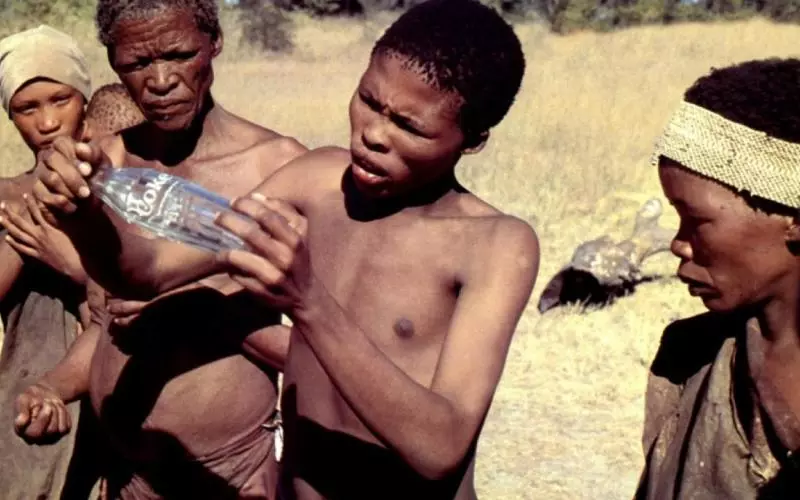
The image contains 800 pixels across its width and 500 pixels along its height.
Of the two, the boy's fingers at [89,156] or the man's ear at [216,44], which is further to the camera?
the man's ear at [216,44]

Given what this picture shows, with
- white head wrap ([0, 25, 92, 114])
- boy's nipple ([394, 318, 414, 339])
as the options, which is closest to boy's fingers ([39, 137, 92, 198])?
boy's nipple ([394, 318, 414, 339])

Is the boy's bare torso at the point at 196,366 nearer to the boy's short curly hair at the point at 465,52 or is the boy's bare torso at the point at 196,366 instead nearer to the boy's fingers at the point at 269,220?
the boy's short curly hair at the point at 465,52

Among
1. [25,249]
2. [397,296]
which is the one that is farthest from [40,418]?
[397,296]

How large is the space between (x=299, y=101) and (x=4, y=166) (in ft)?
18.2

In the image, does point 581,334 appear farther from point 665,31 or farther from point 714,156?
point 665,31

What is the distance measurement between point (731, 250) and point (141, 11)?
5.19 feet

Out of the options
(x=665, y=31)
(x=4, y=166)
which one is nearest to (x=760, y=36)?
(x=665, y=31)

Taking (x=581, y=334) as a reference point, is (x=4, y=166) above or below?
below

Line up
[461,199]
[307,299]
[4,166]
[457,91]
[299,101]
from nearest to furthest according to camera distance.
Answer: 1. [307,299]
2. [457,91]
3. [461,199]
4. [4,166]
5. [299,101]

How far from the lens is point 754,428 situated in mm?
2098

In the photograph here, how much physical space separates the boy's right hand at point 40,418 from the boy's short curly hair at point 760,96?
5.65 feet

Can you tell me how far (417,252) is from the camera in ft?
7.60

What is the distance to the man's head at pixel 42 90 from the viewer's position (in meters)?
3.46

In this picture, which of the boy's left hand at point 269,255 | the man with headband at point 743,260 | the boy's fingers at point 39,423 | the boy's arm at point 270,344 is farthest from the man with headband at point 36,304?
the man with headband at point 743,260
